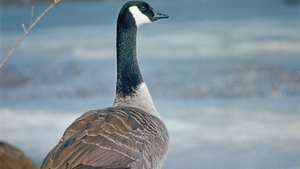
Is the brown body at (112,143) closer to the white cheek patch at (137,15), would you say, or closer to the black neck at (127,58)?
the black neck at (127,58)

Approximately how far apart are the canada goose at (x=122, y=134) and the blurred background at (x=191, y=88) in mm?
1828

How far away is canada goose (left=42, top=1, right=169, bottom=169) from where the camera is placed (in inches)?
141

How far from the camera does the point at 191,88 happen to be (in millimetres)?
10859

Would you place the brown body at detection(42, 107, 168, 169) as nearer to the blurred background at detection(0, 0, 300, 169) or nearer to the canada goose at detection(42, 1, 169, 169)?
the canada goose at detection(42, 1, 169, 169)

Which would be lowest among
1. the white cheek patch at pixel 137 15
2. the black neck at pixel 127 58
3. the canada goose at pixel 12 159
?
the canada goose at pixel 12 159

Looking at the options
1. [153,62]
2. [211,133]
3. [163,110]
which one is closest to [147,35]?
[153,62]

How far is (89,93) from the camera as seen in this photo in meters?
11.1

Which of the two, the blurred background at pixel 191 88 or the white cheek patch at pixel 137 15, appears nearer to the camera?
the white cheek patch at pixel 137 15

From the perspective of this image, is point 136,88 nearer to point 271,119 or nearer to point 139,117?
point 139,117

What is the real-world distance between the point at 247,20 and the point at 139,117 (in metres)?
19.1

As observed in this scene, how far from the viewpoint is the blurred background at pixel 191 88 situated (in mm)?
7320

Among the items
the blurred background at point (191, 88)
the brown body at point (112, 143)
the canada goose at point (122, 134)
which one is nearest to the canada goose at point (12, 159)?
the canada goose at point (122, 134)

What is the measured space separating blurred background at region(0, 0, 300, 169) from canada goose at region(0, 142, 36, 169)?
1.65 metres

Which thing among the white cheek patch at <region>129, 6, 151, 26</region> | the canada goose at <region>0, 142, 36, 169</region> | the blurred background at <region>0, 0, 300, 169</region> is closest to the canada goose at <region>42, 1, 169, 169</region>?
the white cheek patch at <region>129, 6, 151, 26</region>
